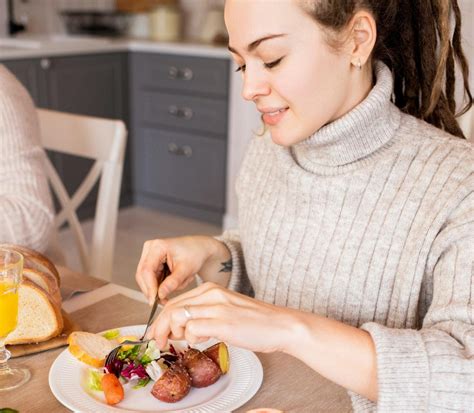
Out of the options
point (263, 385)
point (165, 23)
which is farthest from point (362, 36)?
point (165, 23)

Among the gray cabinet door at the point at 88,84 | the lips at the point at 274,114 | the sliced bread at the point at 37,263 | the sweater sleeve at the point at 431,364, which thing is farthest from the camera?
the gray cabinet door at the point at 88,84

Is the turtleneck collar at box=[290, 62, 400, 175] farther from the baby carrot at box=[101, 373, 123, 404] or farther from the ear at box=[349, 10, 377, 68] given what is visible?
the baby carrot at box=[101, 373, 123, 404]

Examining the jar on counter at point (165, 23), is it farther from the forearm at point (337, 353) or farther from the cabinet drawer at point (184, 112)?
the forearm at point (337, 353)

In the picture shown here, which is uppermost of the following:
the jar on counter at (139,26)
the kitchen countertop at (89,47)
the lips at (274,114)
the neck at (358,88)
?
the neck at (358,88)

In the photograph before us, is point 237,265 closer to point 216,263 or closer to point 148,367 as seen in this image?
point 216,263

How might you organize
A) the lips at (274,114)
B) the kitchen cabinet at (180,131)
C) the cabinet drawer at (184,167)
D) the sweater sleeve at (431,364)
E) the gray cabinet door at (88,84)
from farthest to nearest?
the cabinet drawer at (184,167) < the kitchen cabinet at (180,131) < the gray cabinet door at (88,84) < the lips at (274,114) < the sweater sleeve at (431,364)

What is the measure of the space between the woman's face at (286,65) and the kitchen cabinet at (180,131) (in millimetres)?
2365

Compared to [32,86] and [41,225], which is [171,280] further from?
[32,86]

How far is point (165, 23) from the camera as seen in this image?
385 centimetres

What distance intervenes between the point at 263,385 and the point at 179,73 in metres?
2.79

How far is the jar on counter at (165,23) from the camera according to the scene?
12.6 feet

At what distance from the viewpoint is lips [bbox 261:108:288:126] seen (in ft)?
3.19

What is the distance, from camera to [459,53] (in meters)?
1.10

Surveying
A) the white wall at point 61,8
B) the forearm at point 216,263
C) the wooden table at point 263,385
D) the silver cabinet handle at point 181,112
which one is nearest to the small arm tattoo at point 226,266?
the forearm at point 216,263
